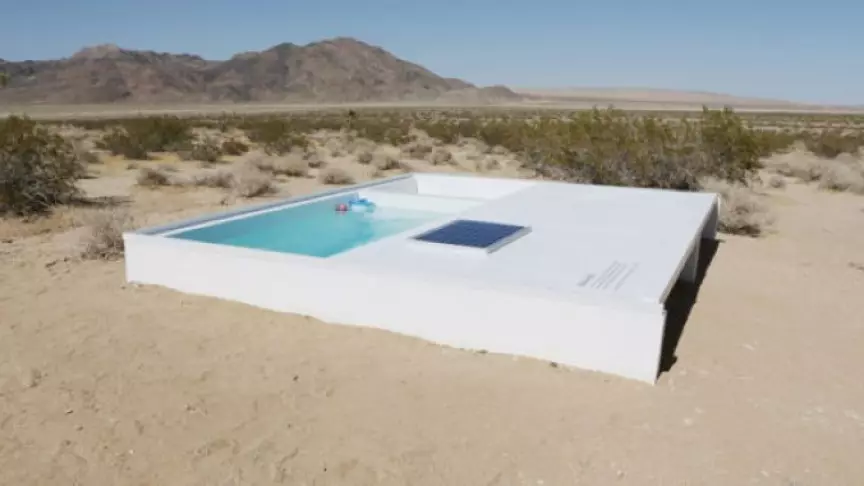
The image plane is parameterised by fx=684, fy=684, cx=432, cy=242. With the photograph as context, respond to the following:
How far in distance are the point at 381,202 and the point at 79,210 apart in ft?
17.6

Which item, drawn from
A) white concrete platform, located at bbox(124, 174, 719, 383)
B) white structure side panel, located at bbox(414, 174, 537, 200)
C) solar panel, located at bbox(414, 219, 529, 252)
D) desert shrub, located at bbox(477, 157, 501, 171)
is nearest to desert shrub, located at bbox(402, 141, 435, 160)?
desert shrub, located at bbox(477, 157, 501, 171)

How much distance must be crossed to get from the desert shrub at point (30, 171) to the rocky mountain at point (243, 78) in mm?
102216

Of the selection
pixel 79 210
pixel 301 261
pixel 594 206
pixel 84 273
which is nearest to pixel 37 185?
pixel 79 210

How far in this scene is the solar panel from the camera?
6839mm

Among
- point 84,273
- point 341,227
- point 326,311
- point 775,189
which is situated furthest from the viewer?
point 775,189

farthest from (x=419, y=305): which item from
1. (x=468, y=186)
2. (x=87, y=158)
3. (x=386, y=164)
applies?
(x=87, y=158)

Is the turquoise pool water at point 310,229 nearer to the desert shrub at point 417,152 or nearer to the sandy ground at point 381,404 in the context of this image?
the sandy ground at point 381,404

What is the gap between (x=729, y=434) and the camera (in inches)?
172

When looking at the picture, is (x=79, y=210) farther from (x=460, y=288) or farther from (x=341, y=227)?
(x=460, y=288)

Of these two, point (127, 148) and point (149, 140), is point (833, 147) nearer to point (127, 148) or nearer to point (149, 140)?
point (149, 140)

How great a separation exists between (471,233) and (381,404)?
2958 millimetres

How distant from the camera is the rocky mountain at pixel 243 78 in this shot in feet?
357

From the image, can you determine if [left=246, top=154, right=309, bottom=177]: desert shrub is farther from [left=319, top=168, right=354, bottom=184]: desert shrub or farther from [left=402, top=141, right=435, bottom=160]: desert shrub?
[left=402, top=141, right=435, bottom=160]: desert shrub

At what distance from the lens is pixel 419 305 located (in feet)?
18.9
